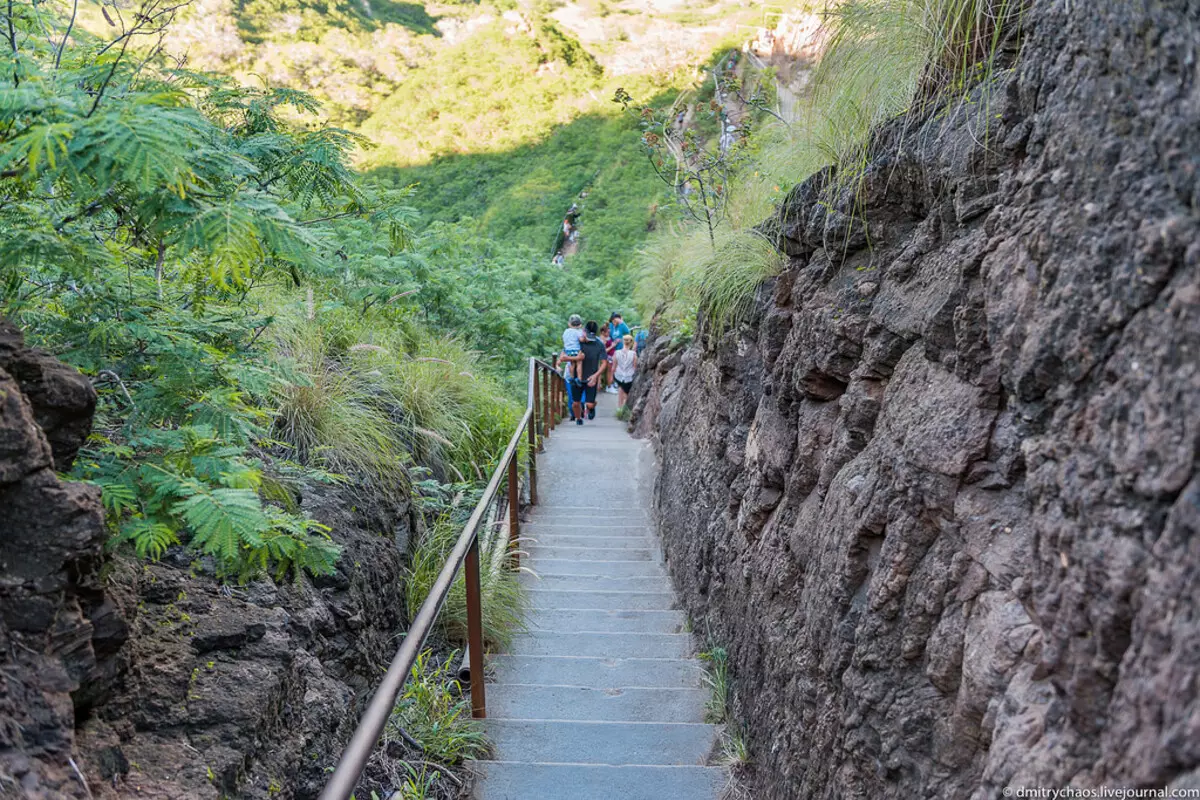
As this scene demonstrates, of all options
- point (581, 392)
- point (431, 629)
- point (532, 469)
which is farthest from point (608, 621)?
point (581, 392)

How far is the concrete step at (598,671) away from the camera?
15.9 feet

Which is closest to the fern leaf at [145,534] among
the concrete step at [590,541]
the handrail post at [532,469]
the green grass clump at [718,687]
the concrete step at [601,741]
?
the concrete step at [601,741]

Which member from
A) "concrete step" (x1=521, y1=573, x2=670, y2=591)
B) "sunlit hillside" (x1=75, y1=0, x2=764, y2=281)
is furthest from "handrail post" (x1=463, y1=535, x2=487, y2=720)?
"sunlit hillside" (x1=75, y1=0, x2=764, y2=281)

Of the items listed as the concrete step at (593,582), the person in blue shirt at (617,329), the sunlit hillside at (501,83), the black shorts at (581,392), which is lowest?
the concrete step at (593,582)

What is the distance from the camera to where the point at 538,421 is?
10.2 meters

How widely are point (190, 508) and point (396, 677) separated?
0.72 metres

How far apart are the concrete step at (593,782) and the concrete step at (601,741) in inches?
6.9

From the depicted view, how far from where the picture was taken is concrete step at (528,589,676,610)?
20.2 ft

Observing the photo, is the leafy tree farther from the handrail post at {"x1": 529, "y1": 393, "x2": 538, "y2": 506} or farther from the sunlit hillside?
the sunlit hillside

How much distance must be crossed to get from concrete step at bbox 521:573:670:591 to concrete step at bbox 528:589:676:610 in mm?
108

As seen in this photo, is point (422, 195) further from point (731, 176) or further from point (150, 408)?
point (150, 408)

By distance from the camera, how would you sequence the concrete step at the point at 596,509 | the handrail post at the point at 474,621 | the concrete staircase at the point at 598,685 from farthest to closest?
the concrete step at the point at 596,509 → the handrail post at the point at 474,621 → the concrete staircase at the point at 598,685

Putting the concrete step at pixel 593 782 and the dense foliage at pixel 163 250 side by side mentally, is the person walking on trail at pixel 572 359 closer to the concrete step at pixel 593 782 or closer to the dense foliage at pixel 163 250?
the dense foliage at pixel 163 250

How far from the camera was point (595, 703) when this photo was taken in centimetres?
457
